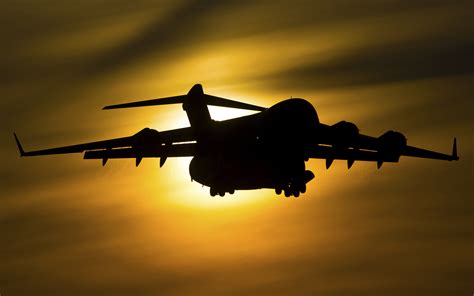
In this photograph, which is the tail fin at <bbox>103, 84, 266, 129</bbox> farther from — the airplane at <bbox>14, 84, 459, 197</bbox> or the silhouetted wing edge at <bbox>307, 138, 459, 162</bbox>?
the silhouetted wing edge at <bbox>307, 138, 459, 162</bbox>

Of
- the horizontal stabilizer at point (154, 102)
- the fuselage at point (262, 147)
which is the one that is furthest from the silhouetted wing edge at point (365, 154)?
the horizontal stabilizer at point (154, 102)

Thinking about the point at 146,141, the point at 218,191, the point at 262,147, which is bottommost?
the point at 218,191

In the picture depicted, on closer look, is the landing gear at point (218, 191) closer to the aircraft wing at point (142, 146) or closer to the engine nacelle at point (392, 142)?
the aircraft wing at point (142, 146)

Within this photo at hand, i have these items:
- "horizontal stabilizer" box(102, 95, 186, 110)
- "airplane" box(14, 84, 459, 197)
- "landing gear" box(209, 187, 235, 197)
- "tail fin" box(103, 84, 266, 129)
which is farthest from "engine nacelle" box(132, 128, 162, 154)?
"tail fin" box(103, 84, 266, 129)

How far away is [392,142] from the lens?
261 ft

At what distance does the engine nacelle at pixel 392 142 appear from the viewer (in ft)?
261

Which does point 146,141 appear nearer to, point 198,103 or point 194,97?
point 198,103

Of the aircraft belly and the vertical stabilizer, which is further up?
the vertical stabilizer

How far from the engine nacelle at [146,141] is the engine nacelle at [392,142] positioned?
16.3 meters

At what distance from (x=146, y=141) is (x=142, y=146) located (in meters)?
0.47

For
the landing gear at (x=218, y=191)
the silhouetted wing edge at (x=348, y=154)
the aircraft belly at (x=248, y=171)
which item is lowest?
the landing gear at (x=218, y=191)

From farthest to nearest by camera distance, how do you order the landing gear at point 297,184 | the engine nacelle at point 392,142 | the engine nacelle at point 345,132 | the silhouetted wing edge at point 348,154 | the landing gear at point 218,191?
the landing gear at point 218,191
the silhouetted wing edge at point 348,154
the engine nacelle at point 392,142
the landing gear at point 297,184
the engine nacelle at point 345,132

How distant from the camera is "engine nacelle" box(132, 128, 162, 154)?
78.9 meters

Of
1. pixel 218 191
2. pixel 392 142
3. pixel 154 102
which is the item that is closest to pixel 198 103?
pixel 154 102
